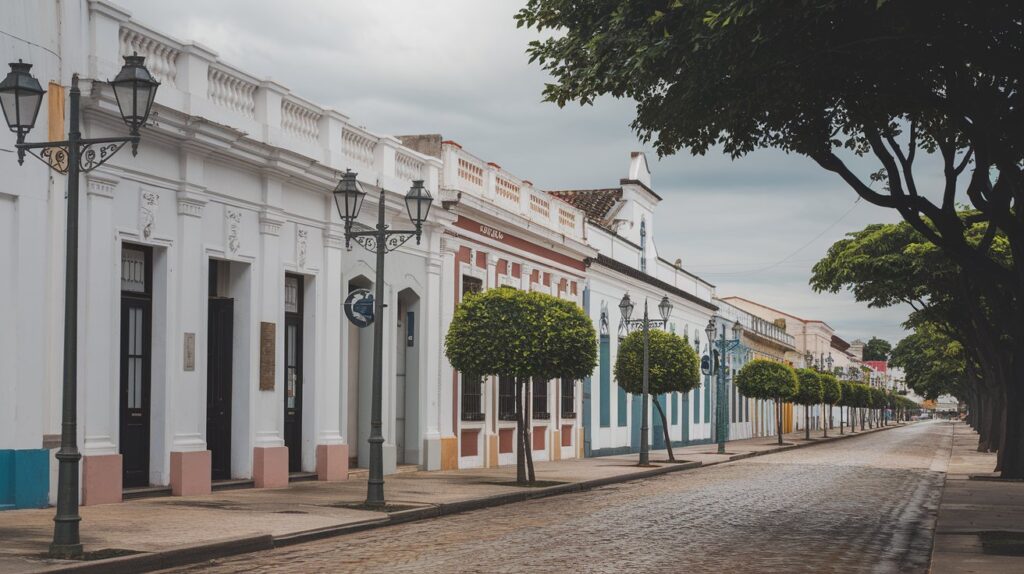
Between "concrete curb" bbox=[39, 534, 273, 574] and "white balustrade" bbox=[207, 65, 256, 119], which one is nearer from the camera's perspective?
"concrete curb" bbox=[39, 534, 273, 574]

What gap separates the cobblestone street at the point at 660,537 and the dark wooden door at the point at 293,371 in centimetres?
425

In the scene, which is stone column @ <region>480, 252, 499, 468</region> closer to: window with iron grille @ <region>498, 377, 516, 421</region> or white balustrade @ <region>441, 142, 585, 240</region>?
window with iron grille @ <region>498, 377, 516, 421</region>

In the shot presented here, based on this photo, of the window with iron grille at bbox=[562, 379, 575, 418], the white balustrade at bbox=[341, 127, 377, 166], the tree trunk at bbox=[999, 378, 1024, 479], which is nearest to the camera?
the white balustrade at bbox=[341, 127, 377, 166]

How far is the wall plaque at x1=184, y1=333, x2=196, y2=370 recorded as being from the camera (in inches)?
691

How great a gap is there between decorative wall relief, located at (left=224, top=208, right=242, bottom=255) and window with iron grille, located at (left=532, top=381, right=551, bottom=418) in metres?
13.7

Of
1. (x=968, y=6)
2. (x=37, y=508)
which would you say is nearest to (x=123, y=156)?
(x=37, y=508)

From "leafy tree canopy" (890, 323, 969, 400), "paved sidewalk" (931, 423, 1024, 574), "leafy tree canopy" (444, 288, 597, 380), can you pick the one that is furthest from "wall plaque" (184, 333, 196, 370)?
"leafy tree canopy" (890, 323, 969, 400)

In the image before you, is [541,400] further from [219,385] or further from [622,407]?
[219,385]

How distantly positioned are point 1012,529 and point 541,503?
706 centimetres

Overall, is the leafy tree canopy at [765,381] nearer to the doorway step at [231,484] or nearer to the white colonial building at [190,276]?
the white colonial building at [190,276]

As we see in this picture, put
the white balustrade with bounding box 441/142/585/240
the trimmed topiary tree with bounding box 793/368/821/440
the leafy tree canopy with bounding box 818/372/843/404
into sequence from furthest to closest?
1. the leafy tree canopy with bounding box 818/372/843/404
2. the trimmed topiary tree with bounding box 793/368/821/440
3. the white balustrade with bounding box 441/142/585/240

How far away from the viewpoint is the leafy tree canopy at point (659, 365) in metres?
31.5

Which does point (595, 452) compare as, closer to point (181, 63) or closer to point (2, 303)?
point (181, 63)

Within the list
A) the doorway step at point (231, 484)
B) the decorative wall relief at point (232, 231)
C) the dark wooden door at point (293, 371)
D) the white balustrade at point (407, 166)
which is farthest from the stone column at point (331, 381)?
the white balustrade at point (407, 166)
